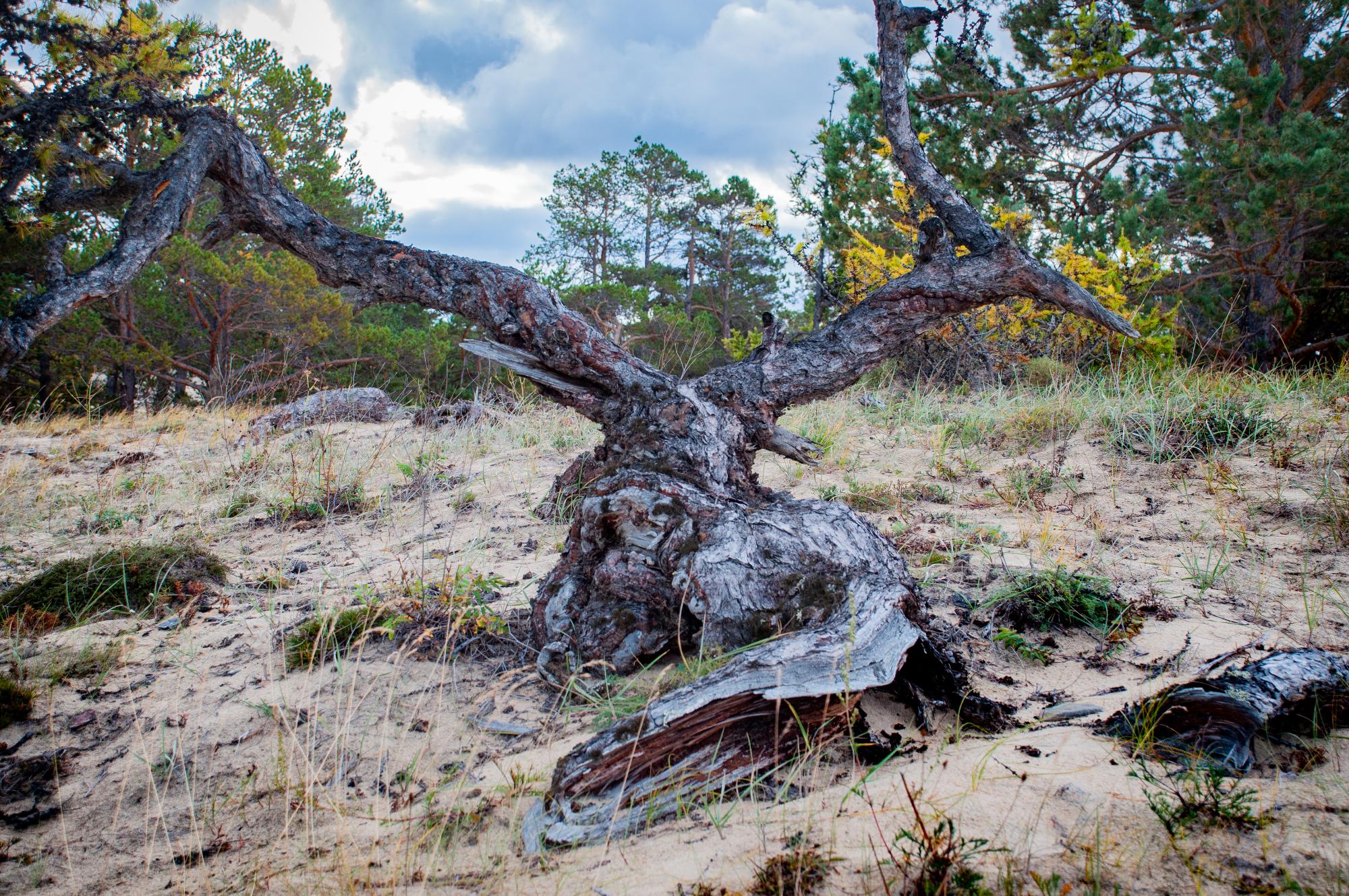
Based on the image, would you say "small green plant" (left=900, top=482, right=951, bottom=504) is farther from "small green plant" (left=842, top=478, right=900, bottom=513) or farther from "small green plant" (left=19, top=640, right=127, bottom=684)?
"small green plant" (left=19, top=640, right=127, bottom=684)


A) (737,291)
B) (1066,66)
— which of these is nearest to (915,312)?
(1066,66)

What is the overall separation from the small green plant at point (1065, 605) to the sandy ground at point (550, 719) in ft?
0.28

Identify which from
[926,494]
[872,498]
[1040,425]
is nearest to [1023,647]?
[872,498]

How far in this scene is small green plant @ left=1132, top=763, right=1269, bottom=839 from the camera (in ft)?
4.51

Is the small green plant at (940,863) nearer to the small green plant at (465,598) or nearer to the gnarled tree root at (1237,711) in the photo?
the gnarled tree root at (1237,711)

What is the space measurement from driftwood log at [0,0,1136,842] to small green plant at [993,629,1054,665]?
0.75 ft

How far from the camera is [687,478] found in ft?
9.77

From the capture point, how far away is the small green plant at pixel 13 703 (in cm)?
236

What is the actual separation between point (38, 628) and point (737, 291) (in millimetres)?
20690

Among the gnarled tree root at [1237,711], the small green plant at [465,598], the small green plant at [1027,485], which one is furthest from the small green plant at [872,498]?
the gnarled tree root at [1237,711]

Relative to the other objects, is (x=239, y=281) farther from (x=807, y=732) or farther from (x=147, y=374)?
(x=807, y=732)

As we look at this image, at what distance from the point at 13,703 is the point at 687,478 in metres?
2.44

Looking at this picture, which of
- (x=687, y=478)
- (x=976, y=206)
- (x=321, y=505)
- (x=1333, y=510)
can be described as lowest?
(x=321, y=505)

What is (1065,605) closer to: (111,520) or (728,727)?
(728,727)
